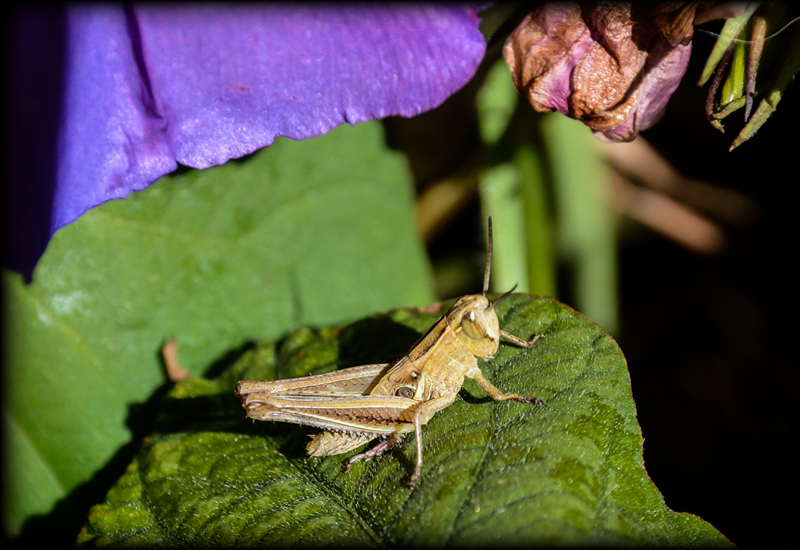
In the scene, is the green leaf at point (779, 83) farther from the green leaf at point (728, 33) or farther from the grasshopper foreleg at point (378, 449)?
the grasshopper foreleg at point (378, 449)

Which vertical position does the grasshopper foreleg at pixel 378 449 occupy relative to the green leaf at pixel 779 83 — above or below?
below

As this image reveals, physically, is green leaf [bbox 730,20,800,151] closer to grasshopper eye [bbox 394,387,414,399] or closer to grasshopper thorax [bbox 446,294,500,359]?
grasshopper thorax [bbox 446,294,500,359]

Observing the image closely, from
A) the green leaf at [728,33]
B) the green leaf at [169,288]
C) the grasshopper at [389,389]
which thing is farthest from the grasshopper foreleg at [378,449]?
the green leaf at [728,33]

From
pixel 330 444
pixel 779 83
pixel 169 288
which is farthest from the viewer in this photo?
pixel 169 288

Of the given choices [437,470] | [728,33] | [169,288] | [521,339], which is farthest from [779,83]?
[169,288]

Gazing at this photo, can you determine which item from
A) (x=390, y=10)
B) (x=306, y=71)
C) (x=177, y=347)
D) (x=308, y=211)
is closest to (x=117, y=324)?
(x=177, y=347)

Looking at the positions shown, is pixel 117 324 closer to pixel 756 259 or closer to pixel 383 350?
pixel 383 350

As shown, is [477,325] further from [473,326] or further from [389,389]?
[389,389]
